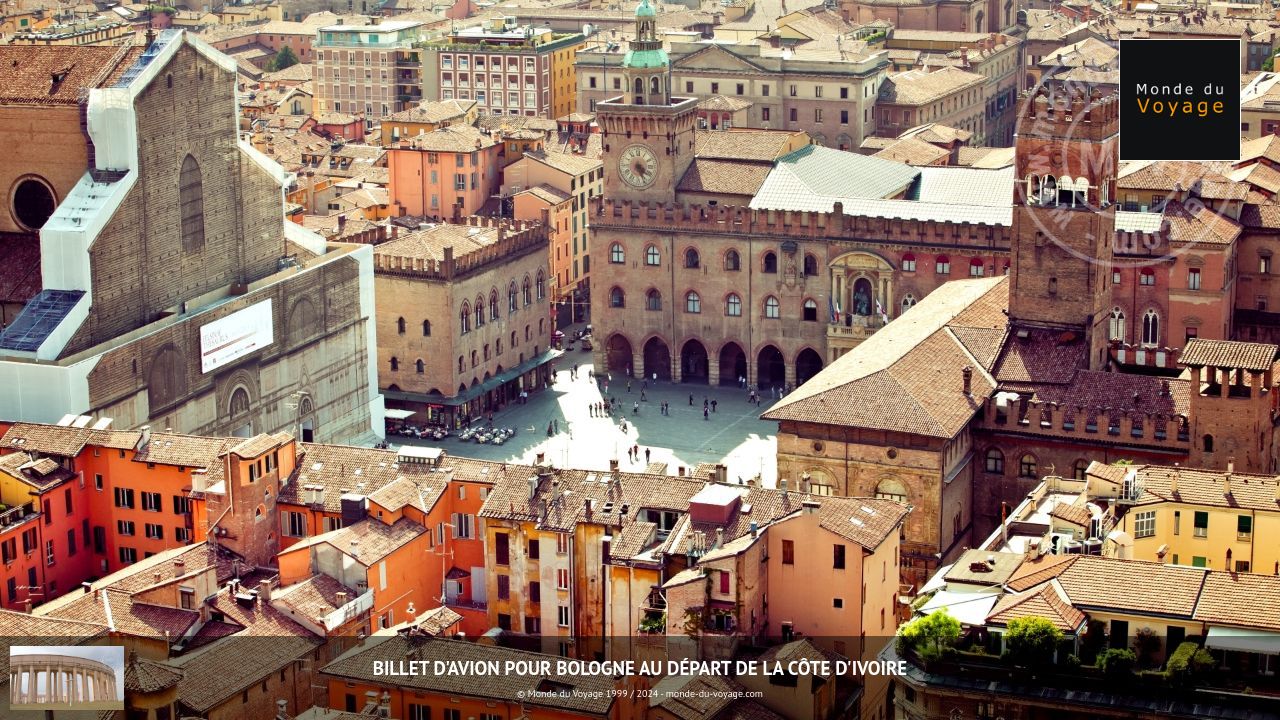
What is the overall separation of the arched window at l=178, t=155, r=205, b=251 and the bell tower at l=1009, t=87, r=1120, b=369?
98.1 feet

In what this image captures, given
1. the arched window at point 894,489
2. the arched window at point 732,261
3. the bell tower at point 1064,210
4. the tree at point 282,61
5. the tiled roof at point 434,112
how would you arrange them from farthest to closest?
1. the tree at point 282,61
2. the tiled roof at point 434,112
3. the arched window at point 732,261
4. the bell tower at point 1064,210
5. the arched window at point 894,489

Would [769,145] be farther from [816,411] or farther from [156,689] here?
[156,689]

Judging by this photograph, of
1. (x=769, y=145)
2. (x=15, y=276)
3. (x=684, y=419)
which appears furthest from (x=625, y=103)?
(x=15, y=276)

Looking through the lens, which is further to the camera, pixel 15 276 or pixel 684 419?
pixel 684 419

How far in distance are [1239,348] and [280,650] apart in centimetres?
3183

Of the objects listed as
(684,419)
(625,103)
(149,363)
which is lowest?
(684,419)

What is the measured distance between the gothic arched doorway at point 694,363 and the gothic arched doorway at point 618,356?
265 cm

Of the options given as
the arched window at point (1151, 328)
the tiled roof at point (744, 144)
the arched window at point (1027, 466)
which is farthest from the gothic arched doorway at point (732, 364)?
the arched window at point (1027, 466)

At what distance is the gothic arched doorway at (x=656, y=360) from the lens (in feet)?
342

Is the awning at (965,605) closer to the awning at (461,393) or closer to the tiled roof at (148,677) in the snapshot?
the tiled roof at (148,677)

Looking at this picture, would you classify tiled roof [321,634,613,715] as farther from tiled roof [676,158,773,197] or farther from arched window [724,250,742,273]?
tiled roof [676,158,773,197]

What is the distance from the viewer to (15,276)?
8156 centimetres

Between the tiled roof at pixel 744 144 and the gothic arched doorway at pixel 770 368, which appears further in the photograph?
the tiled roof at pixel 744 144

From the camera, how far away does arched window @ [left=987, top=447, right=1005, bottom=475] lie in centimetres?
7494
